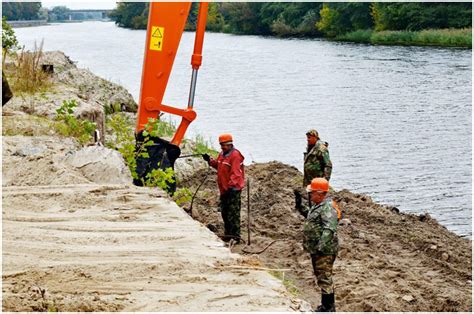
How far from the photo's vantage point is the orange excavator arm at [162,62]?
12922 millimetres

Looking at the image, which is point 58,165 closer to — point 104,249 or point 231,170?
point 231,170

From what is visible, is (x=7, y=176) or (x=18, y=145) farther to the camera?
(x=18, y=145)

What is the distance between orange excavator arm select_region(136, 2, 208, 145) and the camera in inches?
513

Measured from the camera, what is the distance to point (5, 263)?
23.0 feet

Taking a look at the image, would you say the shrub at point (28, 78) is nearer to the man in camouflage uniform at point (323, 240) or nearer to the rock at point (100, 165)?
the rock at point (100, 165)

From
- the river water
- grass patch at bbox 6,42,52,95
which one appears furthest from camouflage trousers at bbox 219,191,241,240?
grass patch at bbox 6,42,52,95

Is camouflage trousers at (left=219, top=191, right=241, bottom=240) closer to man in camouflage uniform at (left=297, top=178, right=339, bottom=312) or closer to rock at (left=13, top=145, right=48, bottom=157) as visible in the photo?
rock at (left=13, top=145, right=48, bottom=157)

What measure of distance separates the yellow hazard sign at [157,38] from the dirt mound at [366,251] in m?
2.72

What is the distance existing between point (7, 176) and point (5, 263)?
3142 millimetres

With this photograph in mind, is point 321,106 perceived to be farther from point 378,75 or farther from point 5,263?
point 5,263

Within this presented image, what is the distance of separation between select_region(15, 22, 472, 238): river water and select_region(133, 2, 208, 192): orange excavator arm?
5.44 m

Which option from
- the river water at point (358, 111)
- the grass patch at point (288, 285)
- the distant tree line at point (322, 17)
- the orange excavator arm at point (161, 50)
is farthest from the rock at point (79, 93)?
the distant tree line at point (322, 17)

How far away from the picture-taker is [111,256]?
7.36 meters

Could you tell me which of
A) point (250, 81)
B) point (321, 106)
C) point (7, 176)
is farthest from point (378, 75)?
point (7, 176)
